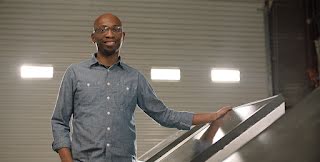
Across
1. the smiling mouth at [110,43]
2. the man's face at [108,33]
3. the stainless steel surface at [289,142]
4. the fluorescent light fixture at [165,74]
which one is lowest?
the fluorescent light fixture at [165,74]

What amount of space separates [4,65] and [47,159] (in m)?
1.53

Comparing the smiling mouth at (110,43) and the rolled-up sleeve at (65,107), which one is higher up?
the smiling mouth at (110,43)

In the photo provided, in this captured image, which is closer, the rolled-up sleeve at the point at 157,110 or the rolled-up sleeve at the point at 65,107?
the rolled-up sleeve at the point at 65,107

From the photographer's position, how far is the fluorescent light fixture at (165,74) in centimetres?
643

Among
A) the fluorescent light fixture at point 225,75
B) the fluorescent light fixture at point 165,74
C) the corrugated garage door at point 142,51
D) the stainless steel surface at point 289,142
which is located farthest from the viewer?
the fluorescent light fixture at point 225,75

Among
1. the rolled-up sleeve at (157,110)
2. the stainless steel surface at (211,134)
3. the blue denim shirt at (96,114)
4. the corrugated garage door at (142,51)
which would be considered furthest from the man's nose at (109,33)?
the corrugated garage door at (142,51)

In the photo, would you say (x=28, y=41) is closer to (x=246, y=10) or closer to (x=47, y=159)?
(x=47, y=159)

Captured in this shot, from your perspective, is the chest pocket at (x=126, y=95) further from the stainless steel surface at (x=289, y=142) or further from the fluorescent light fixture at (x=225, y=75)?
the fluorescent light fixture at (x=225, y=75)

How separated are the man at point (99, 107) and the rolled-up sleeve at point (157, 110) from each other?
0.09 metres

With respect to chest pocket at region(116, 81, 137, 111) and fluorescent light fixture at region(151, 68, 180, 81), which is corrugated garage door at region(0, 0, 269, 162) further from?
chest pocket at region(116, 81, 137, 111)

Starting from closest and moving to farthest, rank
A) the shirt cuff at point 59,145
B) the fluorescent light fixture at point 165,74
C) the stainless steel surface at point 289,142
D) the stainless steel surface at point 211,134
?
the stainless steel surface at point 289,142 → the shirt cuff at point 59,145 → the stainless steel surface at point 211,134 → the fluorescent light fixture at point 165,74

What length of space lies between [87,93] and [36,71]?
15.4ft

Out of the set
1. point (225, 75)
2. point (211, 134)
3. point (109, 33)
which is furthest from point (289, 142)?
point (225, 75)

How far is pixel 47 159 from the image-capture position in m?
5.98
